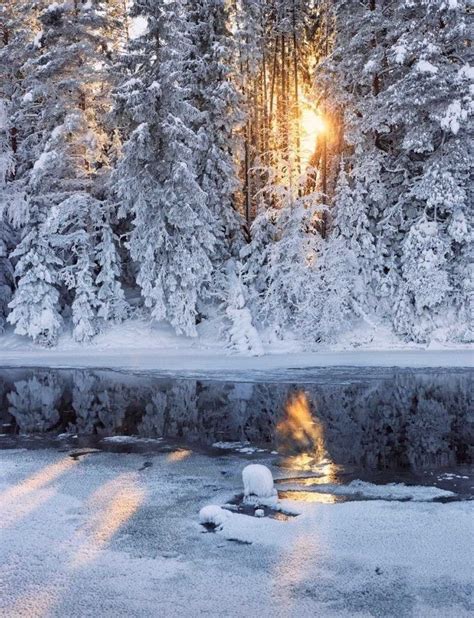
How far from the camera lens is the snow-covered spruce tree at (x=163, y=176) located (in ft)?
76.8

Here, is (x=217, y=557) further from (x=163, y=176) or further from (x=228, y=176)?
(x=228, y=176)

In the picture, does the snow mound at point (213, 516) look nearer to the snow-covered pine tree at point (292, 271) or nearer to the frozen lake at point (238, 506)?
the frozen lake at point (238, 506)

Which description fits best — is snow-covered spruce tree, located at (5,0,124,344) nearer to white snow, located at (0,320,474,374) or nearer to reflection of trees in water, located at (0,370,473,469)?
white snow, located at (0,320,474,374)

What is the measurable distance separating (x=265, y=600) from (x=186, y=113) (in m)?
21.7

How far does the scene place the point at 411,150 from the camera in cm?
2569

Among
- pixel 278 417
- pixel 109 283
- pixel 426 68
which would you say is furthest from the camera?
pixel 109 283

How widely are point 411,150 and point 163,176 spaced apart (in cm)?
1006

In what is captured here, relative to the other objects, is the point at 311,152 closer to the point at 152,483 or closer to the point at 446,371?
the point at 446,371

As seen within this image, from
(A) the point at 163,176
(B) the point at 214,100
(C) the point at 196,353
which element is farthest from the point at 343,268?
(B) the point at 214,100

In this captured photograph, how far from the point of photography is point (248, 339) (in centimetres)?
2375

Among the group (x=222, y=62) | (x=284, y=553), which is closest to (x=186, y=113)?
(x=222, y=62)

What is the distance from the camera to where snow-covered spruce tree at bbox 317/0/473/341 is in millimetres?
22500

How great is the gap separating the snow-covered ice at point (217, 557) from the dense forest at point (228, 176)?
15.7 meters

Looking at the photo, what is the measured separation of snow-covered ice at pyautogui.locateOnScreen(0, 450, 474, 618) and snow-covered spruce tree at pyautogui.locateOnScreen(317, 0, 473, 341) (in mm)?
16547
